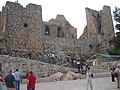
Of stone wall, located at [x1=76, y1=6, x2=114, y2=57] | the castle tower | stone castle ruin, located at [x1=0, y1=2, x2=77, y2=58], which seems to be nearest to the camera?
stone castle ruin, located at [x1=0, y1=2, x2=77, y2=58]

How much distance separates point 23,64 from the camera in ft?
71.7

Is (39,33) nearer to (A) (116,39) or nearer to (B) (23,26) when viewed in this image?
(B) (23,26)

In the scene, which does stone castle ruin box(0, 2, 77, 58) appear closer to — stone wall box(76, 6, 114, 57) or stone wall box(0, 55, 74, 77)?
stone wall box(76, 6, 114, 57)

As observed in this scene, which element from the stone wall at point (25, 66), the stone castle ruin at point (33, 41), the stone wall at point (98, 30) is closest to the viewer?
the stone wall at point (25, 66)

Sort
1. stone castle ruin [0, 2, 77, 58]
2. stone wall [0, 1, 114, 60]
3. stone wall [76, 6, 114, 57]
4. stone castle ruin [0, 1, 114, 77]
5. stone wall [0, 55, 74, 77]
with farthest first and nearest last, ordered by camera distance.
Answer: stone wall [76, 6, 114, 57]
stone wall [0, 1, 114, 60]
stone castle ruin [0, 2, 77, 58]
stone castle ruin [0, 1, 114, 77]
stone wall [0, 55, 74, 77]

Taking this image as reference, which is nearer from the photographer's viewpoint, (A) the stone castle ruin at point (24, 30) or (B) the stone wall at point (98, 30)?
(A) the stone castle ruin at point (24, 30)

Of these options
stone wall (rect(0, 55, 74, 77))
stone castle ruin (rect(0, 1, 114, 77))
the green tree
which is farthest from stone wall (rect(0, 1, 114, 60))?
stone wall (rect(0, 55, 74, 77))

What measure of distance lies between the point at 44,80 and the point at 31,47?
11.5 m

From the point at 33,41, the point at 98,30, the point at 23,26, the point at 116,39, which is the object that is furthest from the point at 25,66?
the point at 98,30

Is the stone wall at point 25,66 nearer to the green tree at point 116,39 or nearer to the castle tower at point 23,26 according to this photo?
the castle tower at point 23,26

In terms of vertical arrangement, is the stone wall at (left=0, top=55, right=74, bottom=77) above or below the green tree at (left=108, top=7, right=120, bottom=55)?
below

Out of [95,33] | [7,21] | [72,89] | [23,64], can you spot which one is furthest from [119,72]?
[95,33]

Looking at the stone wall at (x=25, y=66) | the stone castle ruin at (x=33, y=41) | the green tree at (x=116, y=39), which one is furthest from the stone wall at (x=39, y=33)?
the stone wall at (x=25, y=66)

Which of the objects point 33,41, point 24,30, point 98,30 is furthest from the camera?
point 98,30
